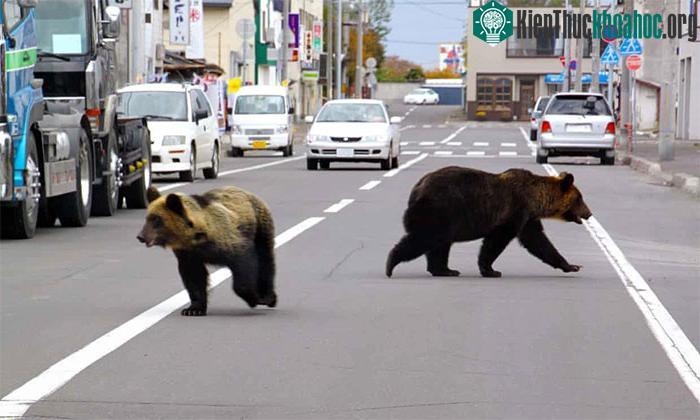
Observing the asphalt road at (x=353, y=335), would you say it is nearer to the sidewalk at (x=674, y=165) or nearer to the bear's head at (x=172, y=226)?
the bear's head at (x=172, y=226)

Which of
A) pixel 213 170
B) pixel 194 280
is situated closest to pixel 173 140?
pixel 213 170

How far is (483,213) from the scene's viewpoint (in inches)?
501

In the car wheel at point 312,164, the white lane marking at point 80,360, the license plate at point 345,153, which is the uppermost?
the white lane marking at point 80,360

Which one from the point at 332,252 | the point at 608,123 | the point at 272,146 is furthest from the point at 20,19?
the point at 272,146

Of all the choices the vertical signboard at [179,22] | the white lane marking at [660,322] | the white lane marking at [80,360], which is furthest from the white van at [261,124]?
the white lane marking at [80,360]

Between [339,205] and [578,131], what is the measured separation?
16052 mm

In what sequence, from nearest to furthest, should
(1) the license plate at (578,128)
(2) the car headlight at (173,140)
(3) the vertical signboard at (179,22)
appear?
(2) the car headlight at (173,140) < (1) the license plate at (578,128) < (3) the vertical signboard at (179,22)

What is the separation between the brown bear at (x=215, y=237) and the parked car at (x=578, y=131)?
88.3 ft

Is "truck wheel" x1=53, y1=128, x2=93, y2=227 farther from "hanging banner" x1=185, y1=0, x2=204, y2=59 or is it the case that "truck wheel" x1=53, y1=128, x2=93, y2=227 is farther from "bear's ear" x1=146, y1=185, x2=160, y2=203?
"hanging banner" x1=185, y1=0, x2=204, y2=59

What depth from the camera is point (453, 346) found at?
929 centimetres

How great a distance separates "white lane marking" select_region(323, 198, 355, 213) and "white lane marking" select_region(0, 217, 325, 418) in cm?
870

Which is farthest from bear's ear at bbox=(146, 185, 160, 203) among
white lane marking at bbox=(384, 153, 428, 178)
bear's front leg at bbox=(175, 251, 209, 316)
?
white lane marking at bbox=(384, 153, 428, 178)

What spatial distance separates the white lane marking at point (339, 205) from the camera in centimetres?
2108

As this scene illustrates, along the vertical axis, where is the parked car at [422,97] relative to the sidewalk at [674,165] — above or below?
below
